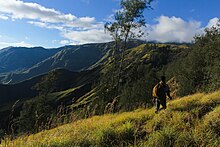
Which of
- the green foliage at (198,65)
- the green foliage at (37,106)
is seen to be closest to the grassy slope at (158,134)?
the green foliage at (198,65)

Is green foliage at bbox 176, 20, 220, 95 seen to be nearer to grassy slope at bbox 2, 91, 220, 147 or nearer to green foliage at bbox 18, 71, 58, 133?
green foliage at bbox 18, 71, 58, 133

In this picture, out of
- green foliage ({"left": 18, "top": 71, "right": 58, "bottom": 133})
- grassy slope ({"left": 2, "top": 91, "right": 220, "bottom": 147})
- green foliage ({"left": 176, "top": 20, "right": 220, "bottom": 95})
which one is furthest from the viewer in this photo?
green foliage ({"left": 18, "top": 71, "right": 58, "bottom": 133})

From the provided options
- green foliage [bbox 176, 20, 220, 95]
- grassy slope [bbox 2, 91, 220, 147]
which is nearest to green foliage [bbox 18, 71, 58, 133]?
green foliage [bbox 176, 20, 220, 95]

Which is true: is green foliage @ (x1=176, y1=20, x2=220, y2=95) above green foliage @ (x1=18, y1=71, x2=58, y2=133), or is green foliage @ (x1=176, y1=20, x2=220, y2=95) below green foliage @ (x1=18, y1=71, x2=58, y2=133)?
above

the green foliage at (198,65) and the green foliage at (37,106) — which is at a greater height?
the green foliage at (198,65)

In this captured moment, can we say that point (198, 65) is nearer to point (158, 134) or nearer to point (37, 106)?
point (37, 106)

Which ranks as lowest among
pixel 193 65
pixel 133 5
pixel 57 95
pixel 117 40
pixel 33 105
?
pixel 57 95

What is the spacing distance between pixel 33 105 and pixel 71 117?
59.8m

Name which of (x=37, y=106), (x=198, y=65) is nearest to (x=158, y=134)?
(x=198, y=65)

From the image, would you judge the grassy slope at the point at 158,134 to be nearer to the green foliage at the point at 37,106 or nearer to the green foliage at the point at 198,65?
the green foliage at the point at 198,65

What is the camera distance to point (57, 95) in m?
173

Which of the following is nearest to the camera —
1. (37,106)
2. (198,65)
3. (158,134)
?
(158,134)

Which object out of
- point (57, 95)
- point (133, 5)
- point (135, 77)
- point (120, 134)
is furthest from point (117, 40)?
point (57, 95)

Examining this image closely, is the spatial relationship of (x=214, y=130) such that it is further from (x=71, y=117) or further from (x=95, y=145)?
(x=71, y=117)
